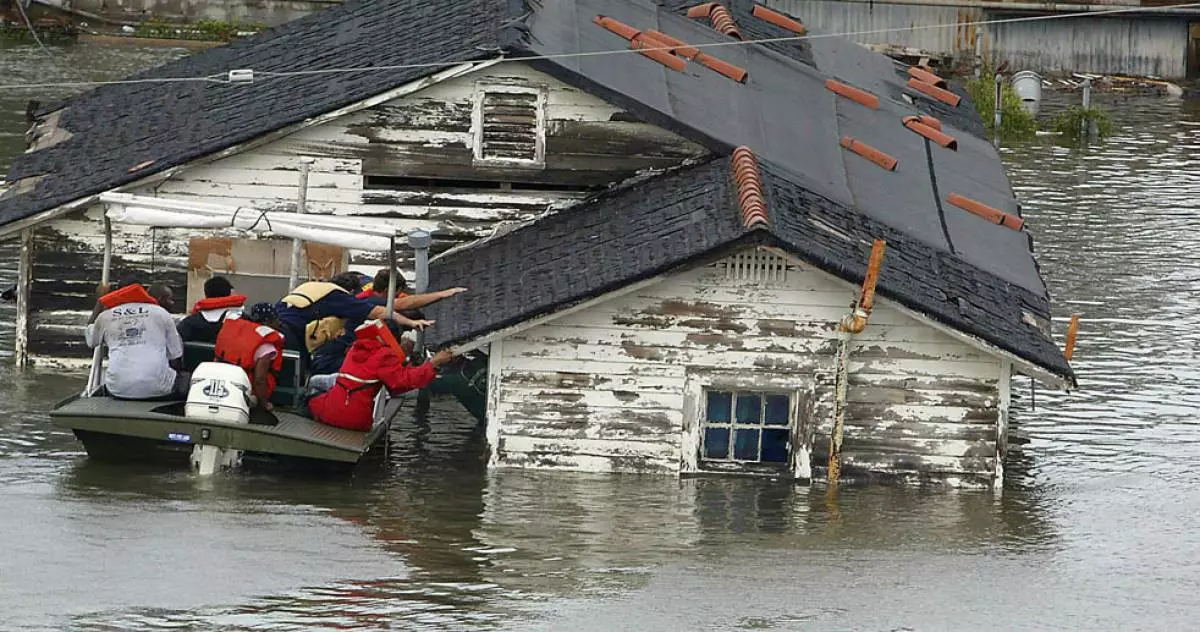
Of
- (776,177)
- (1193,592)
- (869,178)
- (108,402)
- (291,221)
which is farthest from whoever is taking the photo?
(869,178)

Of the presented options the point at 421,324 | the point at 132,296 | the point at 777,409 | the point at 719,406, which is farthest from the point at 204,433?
the point at 777,409

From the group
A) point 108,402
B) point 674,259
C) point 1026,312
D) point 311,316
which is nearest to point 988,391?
point 1026,312

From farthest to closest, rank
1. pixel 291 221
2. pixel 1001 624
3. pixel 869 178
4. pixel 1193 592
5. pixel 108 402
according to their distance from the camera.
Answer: pixel 869 178 → pixel 291 221 → pixel 108 402 → pixel 1193 592 → pixel 1001 624

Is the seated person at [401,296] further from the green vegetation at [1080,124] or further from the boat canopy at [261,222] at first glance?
the green vegetation at [1080,124]

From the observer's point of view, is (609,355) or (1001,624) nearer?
(1001,624)

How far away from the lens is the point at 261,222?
64.1ft

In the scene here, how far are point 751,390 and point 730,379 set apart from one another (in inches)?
8.9

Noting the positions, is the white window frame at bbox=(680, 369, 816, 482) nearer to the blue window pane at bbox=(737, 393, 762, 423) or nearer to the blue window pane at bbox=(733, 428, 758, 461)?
the blue window pane at bbox=(733, 428, 758, 461)

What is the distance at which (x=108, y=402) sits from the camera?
18.2 metres

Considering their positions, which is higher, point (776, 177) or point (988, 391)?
point (776, 177)

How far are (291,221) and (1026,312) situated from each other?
22.9ft

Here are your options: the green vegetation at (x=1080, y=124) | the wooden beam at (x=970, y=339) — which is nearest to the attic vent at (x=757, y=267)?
the wooden beam at (x=970, y=339)

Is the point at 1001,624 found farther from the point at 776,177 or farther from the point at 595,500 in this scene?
the point at 776,177

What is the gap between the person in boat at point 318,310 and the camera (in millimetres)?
19203
